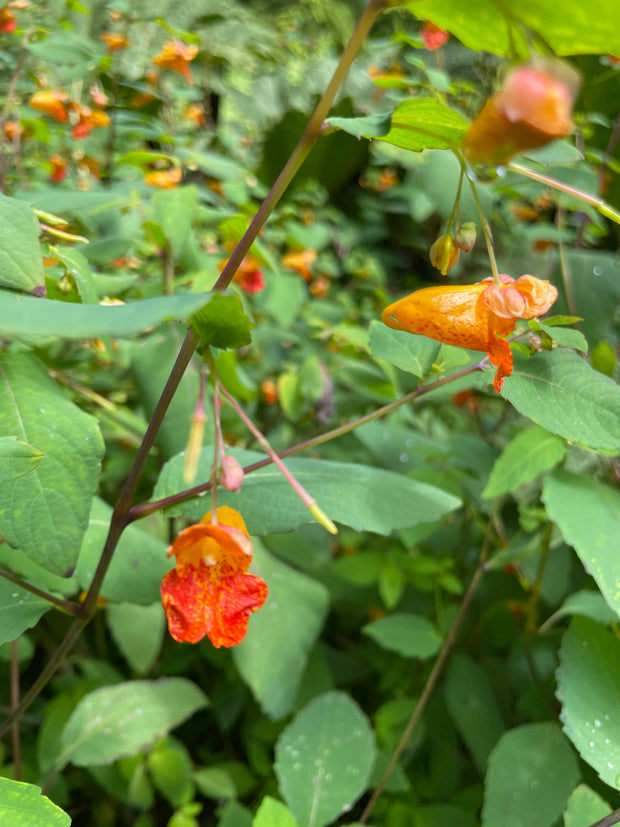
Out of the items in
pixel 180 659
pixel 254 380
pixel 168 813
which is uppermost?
pixel 254 380

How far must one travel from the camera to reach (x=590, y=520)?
60 cm

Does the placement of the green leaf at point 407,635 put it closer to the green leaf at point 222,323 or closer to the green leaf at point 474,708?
the green leaf at point 474,708

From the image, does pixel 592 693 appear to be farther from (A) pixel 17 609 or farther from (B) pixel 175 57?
(B) pixel 175 57

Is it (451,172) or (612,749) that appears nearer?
(612,749)

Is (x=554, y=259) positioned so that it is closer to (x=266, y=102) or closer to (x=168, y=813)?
(x=168, y=813)

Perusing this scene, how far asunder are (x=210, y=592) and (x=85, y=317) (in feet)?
0.80

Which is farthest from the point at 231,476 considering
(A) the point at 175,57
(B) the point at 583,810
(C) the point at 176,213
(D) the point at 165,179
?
(A) the point at 175,57

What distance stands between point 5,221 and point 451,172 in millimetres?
897

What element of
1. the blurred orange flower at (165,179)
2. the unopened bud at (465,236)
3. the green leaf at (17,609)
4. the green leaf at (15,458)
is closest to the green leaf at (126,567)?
the green leaf at (17,609)

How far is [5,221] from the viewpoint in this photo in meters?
0.43

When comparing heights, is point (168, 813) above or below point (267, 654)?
below

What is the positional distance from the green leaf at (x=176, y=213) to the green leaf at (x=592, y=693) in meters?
0.69

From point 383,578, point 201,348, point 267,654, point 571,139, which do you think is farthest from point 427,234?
point 201,348

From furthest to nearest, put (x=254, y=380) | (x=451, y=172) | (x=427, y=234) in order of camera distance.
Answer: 1. (x=427, y=234)
2. (x=254, y=380)
3. (x=451, y=172)
